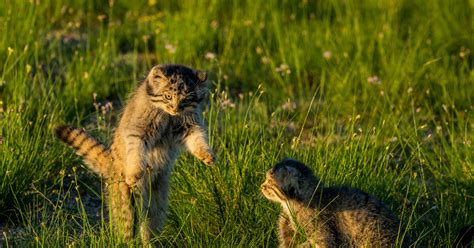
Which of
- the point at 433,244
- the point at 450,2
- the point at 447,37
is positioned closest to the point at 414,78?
the point at 447,37

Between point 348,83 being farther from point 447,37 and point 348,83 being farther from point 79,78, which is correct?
point 79,78

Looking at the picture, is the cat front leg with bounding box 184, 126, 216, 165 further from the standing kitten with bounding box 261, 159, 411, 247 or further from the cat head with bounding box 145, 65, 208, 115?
the standing kitten with bounding box 261, 159, 411, 247

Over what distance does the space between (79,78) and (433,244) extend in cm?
377

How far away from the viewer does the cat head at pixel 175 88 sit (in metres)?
6.31

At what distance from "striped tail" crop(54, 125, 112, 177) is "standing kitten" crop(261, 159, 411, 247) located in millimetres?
1334

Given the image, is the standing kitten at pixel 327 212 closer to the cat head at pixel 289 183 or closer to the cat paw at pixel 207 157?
the cat head at pixel 289 183

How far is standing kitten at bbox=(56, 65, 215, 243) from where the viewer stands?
20.9 ft

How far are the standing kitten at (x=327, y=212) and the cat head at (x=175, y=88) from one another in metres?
0.86

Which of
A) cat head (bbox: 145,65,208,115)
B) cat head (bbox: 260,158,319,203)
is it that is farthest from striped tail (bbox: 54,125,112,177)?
cat head (bbox: 260,158,319,203)

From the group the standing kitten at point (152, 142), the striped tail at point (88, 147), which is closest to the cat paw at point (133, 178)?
the standing kitten at point (152, 142)

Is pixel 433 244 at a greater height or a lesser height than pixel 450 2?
lesser

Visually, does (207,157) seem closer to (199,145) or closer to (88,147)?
(199,145)

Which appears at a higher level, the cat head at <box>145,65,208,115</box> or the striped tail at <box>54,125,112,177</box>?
the cat head at <box>145,65,208,115</box>

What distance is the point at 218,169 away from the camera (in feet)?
21.1
